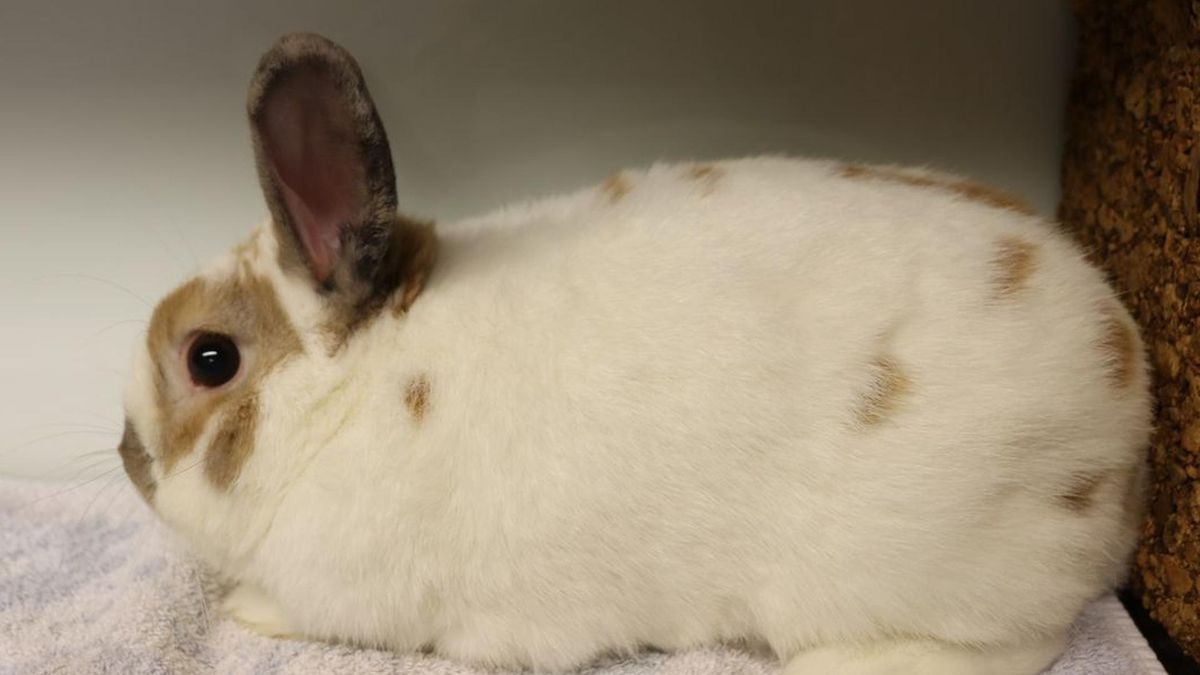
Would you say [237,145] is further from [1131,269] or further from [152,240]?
[1131,269]

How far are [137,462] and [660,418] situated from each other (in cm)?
79

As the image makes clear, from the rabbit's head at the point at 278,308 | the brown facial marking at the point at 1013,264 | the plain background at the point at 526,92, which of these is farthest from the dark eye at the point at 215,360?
the brown facial marking at the point at 1013,264

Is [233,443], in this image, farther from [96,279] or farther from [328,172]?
[96,279]

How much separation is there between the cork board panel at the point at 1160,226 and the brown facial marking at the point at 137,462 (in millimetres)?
Result: 1449

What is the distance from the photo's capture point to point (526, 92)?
1.84 metres

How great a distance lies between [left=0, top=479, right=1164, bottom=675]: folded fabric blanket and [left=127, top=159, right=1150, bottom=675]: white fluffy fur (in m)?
0.06

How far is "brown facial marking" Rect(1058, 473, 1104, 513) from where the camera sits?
126 centimetres

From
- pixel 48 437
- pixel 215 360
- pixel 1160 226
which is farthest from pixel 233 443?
pixel 1160 226

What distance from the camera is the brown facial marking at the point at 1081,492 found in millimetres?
1265

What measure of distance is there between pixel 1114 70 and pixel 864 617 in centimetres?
101

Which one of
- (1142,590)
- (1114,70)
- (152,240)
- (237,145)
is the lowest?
(1142,590)

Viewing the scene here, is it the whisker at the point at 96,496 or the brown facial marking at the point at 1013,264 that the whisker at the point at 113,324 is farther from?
the brown facial marking at the point at 1013,264

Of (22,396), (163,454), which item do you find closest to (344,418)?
(163,454)

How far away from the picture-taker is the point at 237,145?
190cm
